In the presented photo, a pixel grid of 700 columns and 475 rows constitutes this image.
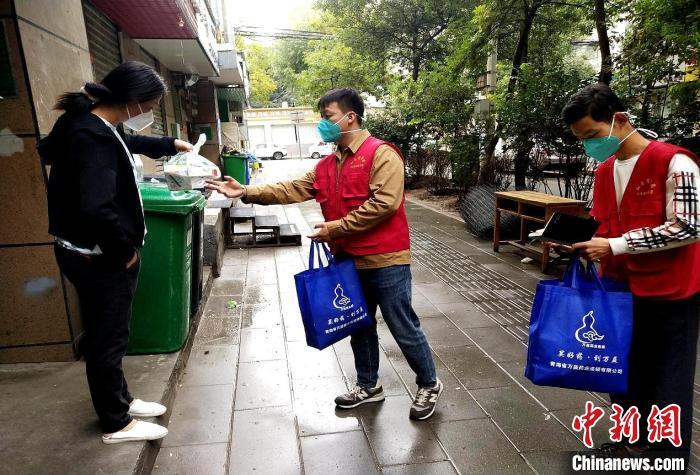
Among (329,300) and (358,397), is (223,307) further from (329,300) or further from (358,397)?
(329,300)

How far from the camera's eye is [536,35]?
10.7 m

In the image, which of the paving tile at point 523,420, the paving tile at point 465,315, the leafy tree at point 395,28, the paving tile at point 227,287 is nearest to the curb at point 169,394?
the paving tile at point 227,287

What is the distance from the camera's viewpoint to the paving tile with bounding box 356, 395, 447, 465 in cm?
250

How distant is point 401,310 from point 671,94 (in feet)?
14.6

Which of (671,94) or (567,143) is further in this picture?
(567,143)

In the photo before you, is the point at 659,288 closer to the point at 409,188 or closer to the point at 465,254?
the point at 465,254

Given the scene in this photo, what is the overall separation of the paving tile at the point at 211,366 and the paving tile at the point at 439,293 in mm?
2147

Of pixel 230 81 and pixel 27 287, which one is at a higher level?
pixel 230 81

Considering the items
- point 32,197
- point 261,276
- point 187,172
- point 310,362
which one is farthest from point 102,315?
point 261,276

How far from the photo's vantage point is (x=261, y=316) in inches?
181

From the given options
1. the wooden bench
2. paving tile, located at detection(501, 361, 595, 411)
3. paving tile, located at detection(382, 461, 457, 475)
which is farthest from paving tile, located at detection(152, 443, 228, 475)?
the wooden bench

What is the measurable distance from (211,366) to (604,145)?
2.90m

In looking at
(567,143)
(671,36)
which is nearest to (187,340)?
(671,36)

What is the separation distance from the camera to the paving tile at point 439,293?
4.96 metres
